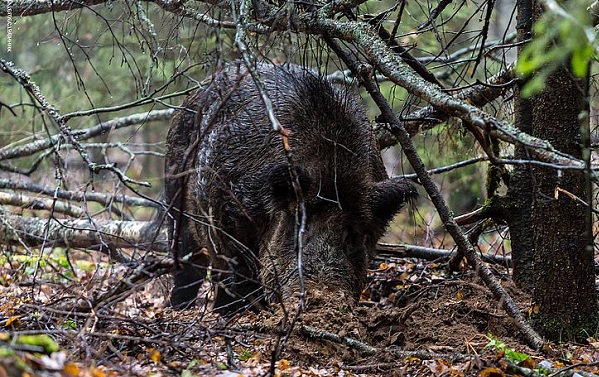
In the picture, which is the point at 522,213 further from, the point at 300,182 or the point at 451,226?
the point at 300,182

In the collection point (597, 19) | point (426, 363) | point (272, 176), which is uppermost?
point (597, 19)

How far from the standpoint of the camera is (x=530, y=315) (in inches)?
223

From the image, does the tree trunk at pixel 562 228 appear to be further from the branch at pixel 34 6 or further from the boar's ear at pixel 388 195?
the branch at pixel 34 6

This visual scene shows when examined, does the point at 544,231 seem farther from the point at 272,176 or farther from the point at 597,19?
the point at 272,176

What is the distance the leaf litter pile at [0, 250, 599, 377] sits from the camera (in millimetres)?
3914

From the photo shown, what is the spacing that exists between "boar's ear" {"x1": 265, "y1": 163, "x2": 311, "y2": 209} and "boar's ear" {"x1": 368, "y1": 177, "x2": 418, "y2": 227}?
747 millimetres

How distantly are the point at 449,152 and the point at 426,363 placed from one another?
14.3 feet

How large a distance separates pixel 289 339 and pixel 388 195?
2.17 meters

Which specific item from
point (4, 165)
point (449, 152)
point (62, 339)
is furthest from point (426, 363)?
point (4, 165)

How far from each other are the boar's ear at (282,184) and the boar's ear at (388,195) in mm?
747

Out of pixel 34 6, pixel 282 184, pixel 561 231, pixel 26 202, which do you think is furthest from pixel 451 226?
pixel 26 202

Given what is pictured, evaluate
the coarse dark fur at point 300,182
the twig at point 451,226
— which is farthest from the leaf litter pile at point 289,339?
the coarse dark fur at point 300,182

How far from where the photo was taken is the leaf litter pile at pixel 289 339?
3914 mm

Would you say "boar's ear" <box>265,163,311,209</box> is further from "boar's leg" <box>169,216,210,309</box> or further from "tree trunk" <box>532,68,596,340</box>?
"tree trunk" <box>532,68,596,340</box>
